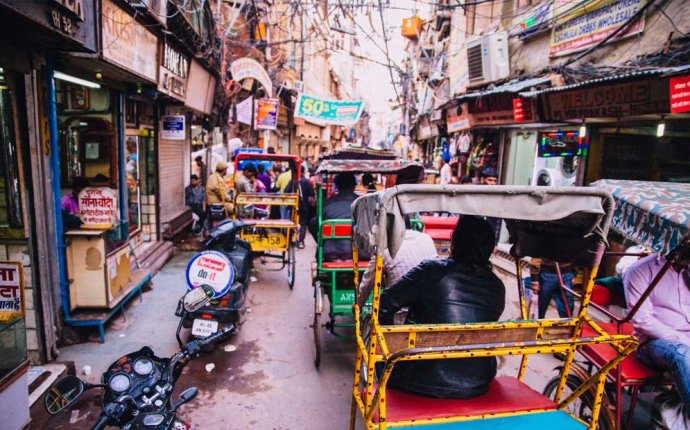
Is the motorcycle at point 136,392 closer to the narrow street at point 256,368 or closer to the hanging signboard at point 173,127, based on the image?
the narrow street at point 256,368

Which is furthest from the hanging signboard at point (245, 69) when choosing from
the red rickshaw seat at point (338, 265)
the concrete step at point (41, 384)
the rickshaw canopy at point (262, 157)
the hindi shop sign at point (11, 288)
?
the hindi shop sign at point (11, 288)

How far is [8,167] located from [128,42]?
7.86 feet

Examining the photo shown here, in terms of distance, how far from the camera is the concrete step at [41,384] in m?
3.53

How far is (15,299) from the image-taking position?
121 inches

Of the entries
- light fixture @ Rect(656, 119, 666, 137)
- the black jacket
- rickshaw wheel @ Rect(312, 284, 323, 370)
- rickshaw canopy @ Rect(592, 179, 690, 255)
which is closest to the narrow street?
rickshaw wheel @ Rect(312, 284, 323, 370)

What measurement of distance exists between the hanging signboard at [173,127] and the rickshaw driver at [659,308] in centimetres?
844

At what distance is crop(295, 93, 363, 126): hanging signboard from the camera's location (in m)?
14.7

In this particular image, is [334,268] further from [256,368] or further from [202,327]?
[202,327]

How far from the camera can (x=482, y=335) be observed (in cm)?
266

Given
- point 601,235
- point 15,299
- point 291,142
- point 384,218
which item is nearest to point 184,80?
point 15,299

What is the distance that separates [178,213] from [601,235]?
10.1 m

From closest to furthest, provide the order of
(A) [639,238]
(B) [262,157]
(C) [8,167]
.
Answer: (A) [639,238], (C) [8,167], (B) [262,157]

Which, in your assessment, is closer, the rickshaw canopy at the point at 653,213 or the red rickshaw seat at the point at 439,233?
the rickshaw canopy at the point at 653,213

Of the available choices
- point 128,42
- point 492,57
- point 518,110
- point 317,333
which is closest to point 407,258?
point 317,333
